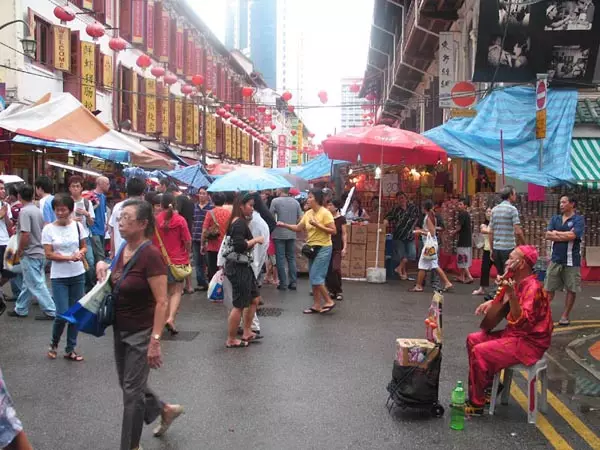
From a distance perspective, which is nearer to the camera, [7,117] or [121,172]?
[7,117]

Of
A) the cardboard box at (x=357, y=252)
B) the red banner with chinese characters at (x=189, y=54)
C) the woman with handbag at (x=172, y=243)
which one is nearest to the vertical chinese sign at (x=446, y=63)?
the cardboard box at (x=357, y=252)

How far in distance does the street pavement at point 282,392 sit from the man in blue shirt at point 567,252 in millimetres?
548

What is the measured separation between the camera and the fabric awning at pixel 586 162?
13.3m

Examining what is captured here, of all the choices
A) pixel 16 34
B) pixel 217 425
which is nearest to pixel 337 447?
pixel 217 425

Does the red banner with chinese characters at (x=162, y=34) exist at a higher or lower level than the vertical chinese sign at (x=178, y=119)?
higher

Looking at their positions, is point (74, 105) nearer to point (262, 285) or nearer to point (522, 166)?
point (262, 285)

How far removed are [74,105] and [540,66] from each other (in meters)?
10.7

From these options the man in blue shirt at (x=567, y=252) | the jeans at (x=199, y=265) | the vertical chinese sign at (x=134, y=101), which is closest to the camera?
the man in blue shirt at (x=567, y=252)

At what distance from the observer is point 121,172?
18266 mm

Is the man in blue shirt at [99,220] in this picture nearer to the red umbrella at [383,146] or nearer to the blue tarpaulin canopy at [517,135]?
the red umbrella at [383,146]

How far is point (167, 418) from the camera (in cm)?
455

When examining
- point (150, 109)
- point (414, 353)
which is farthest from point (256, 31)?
point (414, 353)

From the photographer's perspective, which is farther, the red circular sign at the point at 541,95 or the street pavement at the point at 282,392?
the red circular sign at the point at 541,95

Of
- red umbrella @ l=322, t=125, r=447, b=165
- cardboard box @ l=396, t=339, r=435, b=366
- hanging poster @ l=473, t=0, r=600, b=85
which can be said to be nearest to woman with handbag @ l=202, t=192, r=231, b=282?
red umbrella @ l=322, t=125, r=447, b=165
